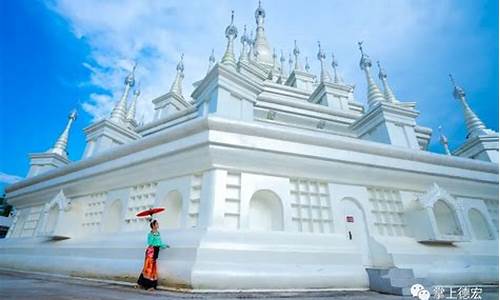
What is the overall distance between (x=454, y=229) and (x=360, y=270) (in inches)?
171

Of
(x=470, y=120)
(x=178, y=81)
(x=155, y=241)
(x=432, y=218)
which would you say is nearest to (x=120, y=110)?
(x=178, y=81)

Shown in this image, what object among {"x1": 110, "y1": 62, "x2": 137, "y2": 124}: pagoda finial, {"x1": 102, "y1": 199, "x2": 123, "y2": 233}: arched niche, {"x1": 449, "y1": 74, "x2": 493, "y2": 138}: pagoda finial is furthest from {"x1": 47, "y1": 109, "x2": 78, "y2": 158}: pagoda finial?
{"x1": 449, "y1": 74, "x2": 493, "y2": 138}: pagoda finial

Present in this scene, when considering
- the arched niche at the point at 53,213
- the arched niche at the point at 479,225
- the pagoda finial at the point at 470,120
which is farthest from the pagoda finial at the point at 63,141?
the pagoda finial at the point at 470,120

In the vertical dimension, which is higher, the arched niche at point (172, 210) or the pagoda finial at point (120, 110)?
the pagoda finial at point (120, 110)

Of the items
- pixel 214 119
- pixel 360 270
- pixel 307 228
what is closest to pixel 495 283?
pixel 360 270

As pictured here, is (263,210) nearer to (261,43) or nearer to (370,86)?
(370,86)

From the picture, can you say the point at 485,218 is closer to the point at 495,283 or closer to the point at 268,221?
the point at 495,283

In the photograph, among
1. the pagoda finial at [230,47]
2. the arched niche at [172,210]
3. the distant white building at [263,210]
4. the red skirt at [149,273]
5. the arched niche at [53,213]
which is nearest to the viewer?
the red skirt at [149,273]

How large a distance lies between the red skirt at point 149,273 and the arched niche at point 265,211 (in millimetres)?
2543

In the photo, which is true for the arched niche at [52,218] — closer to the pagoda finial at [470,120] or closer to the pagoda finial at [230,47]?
the pagoda finial at [230,47]

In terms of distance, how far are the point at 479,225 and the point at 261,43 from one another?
2892 cm

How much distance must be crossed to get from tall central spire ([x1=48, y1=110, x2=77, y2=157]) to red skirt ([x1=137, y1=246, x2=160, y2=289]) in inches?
591

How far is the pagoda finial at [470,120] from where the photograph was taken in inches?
605

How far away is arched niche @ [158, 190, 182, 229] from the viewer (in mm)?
7430
